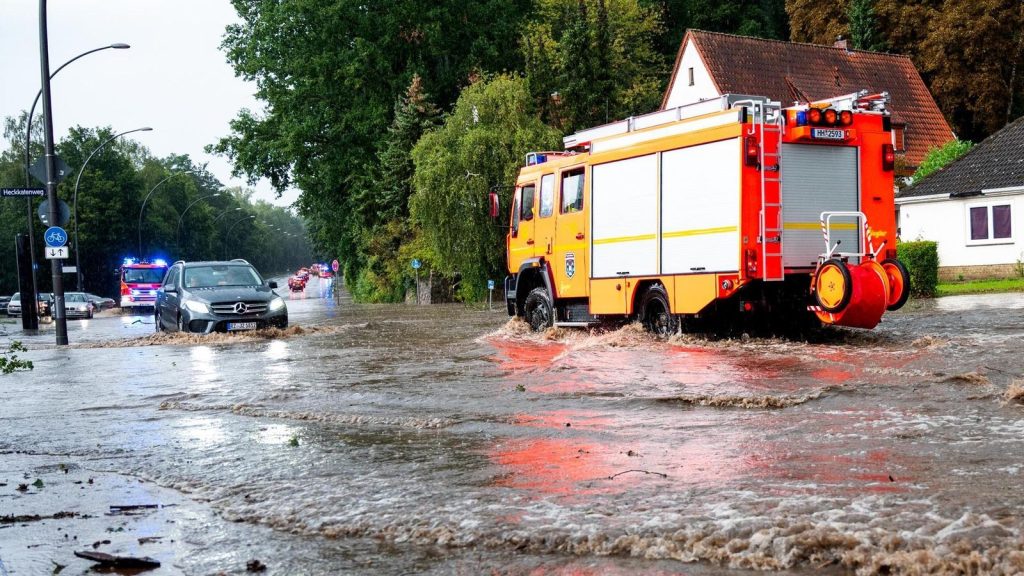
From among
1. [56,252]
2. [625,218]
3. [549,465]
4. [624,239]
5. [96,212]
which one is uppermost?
[96,212]

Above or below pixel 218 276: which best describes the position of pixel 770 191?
above

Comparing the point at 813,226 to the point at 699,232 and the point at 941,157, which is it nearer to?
the point at 699,232

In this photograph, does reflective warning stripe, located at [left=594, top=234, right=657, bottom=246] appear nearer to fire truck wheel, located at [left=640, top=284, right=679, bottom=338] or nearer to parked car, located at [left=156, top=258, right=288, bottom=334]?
fire truck wheel, located at [left=640, top=284, right=679, bottom=338]

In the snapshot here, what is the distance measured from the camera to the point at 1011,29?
4981 centimetres

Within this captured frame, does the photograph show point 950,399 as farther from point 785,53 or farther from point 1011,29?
point 1011,29

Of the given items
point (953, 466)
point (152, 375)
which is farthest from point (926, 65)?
point (953, 466)

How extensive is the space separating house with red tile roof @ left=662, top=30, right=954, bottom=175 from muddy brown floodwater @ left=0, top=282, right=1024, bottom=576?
34.1 metres

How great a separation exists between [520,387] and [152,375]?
642 centimetres

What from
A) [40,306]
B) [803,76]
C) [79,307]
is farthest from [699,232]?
[79,307]

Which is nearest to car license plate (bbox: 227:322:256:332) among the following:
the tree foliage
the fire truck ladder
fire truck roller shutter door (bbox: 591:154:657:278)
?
fire truck roller shutter door (bbox: 591:154:657:278)

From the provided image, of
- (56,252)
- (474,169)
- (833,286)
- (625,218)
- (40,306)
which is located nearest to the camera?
(833,286)

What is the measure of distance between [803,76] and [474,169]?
16161 mm

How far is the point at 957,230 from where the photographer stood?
115 ft

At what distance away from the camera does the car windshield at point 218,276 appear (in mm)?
23312
